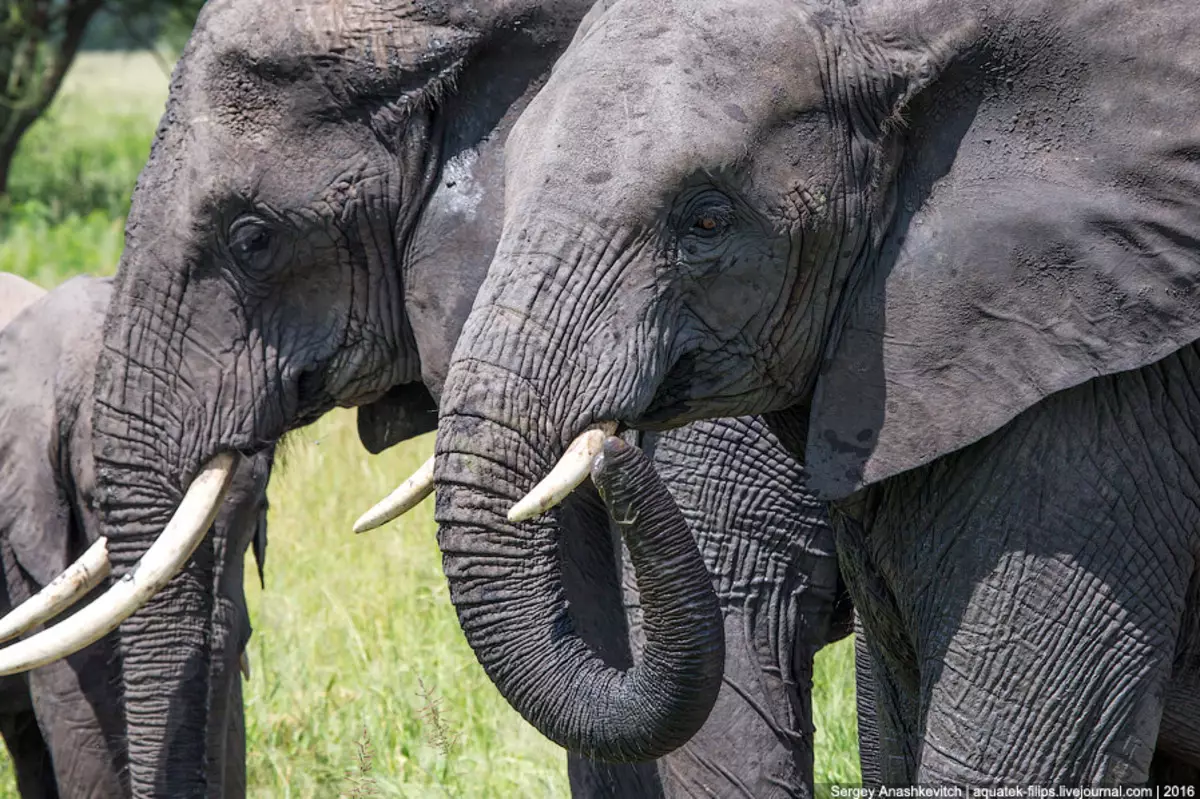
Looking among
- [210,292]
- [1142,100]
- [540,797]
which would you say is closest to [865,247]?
[1142,100]

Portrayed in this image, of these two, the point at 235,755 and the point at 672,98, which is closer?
the point at 672,98

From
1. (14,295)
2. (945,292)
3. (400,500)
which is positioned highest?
(14,295)

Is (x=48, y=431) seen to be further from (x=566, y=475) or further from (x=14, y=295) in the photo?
(x=566, y=475)

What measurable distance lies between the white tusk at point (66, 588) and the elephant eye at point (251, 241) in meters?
0.71

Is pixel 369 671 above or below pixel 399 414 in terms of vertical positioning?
below

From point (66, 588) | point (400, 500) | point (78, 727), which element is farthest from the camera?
point (78, 727)

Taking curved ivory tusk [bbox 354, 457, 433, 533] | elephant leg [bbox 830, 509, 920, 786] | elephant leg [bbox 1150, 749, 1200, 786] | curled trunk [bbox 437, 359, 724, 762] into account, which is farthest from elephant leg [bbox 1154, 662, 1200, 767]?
curved ivory tusk [bbox 354, 457, 433, 533]

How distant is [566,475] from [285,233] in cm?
132

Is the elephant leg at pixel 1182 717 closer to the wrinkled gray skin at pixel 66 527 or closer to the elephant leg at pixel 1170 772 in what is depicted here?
the elephant leg at pixel 1170 772

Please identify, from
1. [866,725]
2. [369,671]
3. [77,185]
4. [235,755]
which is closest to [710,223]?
[866,725]

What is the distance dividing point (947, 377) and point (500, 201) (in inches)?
48.2

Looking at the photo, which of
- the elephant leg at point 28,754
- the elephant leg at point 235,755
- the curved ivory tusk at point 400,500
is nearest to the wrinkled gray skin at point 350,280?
the curved ivory tusk at point 400,500

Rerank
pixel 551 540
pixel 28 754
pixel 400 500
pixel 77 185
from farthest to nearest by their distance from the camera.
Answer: pixel 77 185 < pixel 28 754 < pixel 400 500 < pixel 551 540

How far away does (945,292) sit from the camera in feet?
9.22
